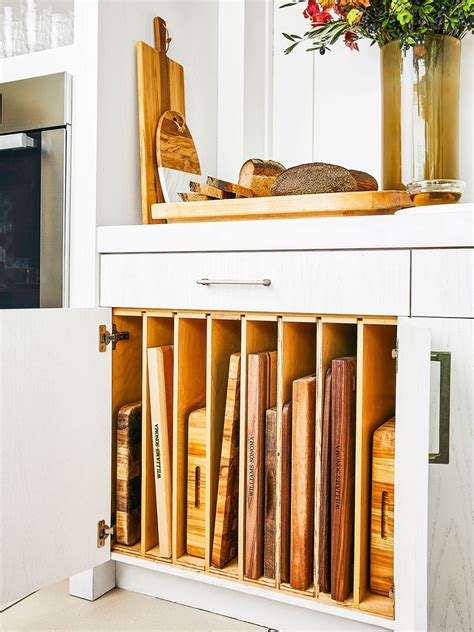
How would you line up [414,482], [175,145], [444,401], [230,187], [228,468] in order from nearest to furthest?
[414,482]
[444,401]
[228,468]
[230,187]
[175,145]

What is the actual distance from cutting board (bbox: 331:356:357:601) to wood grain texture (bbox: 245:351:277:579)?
14cm

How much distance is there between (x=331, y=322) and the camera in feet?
3.75

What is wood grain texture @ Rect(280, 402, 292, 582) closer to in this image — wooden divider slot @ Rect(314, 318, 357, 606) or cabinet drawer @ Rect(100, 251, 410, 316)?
wooden divider slot @ Rect(314, 318, 357, 606)

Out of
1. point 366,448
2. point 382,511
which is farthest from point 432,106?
point 382,511

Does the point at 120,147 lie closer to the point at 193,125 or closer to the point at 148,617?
the point at 193,125

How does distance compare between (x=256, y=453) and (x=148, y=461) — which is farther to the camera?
(x=148, y=461)

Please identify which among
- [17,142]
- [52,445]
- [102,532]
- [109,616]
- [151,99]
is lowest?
[109,616]

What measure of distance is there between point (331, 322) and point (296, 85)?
85cm

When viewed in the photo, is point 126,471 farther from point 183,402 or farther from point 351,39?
point 351,39

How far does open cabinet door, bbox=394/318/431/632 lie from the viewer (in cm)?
71

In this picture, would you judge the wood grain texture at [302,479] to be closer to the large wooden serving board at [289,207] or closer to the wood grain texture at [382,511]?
the wood grain texture at [382,511]

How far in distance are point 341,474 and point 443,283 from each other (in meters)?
0.40

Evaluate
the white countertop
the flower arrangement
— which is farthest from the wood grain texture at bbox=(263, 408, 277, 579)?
the flower arrangement

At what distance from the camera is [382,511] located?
3.74 feet
